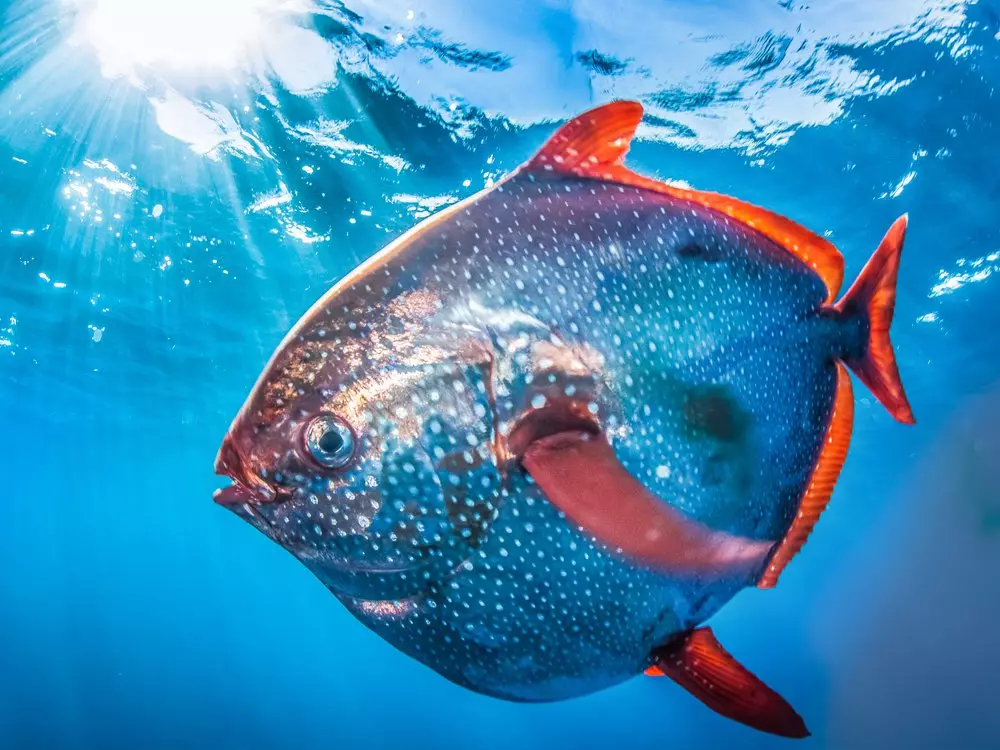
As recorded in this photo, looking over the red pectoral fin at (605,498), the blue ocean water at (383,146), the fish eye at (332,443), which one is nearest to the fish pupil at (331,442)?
the fish eye at (332,443)

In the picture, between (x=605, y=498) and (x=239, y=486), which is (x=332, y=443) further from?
(x=605, y=498)

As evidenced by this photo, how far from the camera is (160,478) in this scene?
4059cm

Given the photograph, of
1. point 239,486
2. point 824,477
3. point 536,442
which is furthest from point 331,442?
point 824,477

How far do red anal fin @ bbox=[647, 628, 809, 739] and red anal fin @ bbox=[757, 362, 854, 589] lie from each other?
224mm

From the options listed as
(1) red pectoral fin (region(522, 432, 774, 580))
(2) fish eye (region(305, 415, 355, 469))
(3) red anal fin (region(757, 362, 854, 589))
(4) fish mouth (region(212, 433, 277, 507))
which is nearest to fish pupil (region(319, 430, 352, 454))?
(2) fish eye (region(305, 415, 355, 469))

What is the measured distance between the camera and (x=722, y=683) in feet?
3.25

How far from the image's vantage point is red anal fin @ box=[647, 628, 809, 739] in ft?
3.15

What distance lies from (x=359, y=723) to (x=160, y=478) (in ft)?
79.0

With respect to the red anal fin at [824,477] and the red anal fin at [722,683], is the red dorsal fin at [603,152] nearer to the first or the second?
the red anal fin at [824,477]

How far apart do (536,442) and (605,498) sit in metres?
0.14

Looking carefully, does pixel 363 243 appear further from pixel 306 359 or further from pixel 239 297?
pixel 306 359

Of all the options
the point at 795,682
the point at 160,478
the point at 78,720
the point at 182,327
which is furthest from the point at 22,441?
the point at 795,682

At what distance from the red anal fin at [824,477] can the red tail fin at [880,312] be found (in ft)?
0.19

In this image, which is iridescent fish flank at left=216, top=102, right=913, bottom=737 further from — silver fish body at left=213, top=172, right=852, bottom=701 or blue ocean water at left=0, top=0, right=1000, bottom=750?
blue ocean water at left=0, top=0, right=1000, bottom=750
